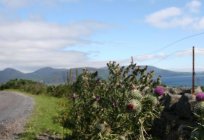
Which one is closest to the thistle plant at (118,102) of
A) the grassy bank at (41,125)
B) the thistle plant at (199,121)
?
the thistle plant at (199,121)

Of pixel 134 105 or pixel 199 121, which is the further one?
pixel 134 105

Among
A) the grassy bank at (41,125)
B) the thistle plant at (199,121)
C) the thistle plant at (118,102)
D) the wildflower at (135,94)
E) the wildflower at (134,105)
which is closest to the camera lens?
the thistle plant at (199,121)

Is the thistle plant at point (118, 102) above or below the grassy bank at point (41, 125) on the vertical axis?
above

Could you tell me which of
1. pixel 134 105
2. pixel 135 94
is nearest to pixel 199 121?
pixel 134 105

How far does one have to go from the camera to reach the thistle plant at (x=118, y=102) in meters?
9.54

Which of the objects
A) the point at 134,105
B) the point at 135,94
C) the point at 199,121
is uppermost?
the point at 135,94

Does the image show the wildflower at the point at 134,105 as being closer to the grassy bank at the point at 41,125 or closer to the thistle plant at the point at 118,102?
the thistle plant at the point at 118,102

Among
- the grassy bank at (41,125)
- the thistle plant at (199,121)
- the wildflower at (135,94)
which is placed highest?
the wildflower at (135,94)

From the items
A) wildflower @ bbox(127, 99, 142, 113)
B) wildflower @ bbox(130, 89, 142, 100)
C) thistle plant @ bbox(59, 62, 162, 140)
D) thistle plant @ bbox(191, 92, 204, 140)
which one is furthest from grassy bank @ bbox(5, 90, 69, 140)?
thistle plant @ bbox(191, 92, 204, 140)

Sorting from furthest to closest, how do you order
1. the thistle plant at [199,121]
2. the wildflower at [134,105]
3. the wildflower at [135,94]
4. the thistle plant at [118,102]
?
the thistle plant at [118,102]
the wildflower at [135,94]
the wildflower at [134,105]
the thistle plant at [199,121]

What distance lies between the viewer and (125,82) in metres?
11.2

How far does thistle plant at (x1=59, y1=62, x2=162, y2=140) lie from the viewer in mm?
9539

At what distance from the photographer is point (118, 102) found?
10.9 metres

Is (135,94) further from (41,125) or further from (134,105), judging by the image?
(41,125)
